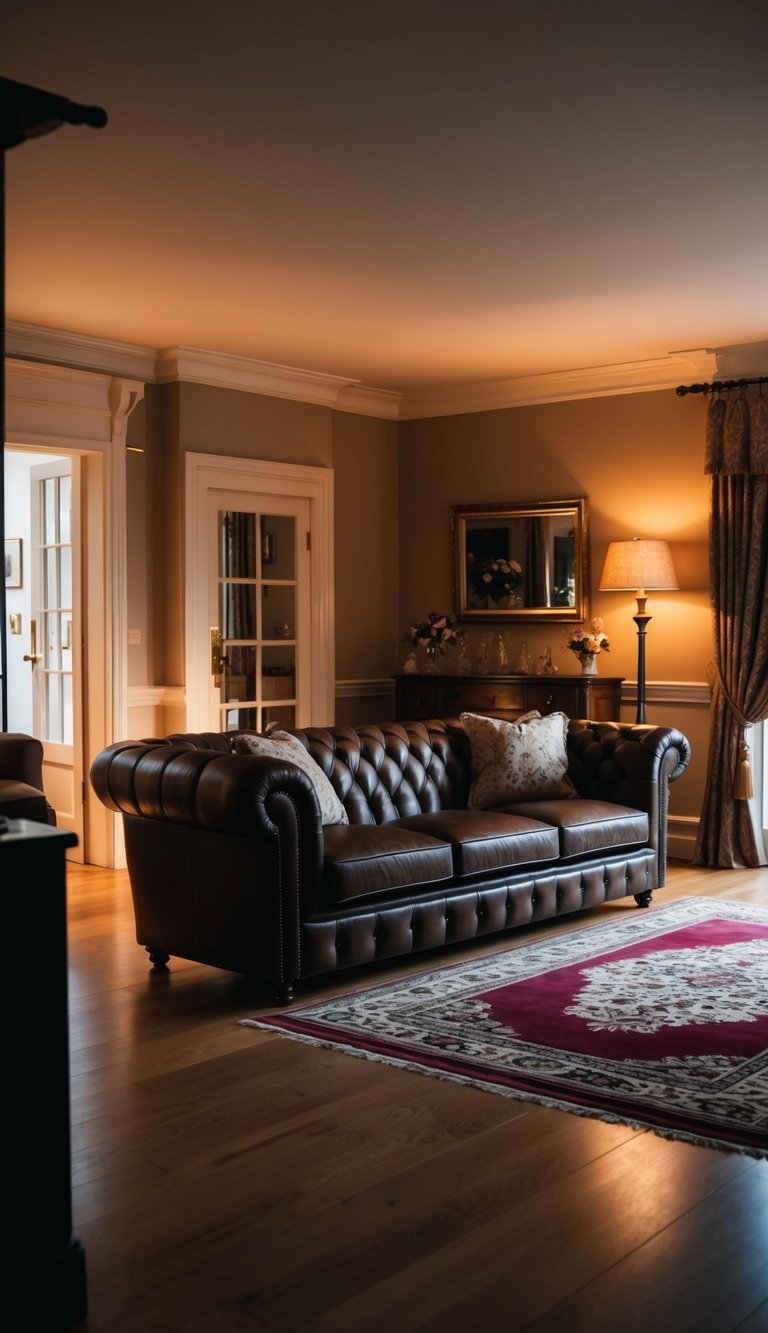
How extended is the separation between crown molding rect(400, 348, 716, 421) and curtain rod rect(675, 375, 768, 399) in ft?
0.32

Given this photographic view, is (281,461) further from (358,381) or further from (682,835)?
(682,835)

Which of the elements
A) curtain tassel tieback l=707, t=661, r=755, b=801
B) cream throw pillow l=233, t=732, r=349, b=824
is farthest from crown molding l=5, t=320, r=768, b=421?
cream throw pillow l=233, t=732, r=349, b=824

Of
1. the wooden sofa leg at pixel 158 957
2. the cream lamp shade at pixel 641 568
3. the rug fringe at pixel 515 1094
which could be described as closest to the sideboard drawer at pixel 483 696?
the cream lamp shade at pixel 641 568

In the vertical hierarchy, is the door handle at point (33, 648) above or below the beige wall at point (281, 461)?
below

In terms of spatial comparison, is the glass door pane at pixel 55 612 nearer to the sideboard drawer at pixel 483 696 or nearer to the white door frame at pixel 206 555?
the white door frame at pixel 206 555

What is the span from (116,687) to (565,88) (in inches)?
161

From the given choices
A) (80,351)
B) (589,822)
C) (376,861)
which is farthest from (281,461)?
(376,861)

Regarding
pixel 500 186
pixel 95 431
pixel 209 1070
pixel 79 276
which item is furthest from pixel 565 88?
pixel 95 431

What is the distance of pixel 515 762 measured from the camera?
19.1 ft

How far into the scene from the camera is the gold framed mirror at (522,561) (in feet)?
Answer: 24.3

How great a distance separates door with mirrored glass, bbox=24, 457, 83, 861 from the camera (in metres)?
6.94

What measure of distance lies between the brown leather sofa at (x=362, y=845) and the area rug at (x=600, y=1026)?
0.20 m

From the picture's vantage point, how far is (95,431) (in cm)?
658

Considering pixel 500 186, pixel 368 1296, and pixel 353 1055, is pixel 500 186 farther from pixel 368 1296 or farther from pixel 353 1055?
pixel 368 1296
